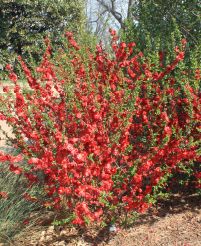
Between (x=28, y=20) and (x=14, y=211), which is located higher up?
(x=28, y=20)

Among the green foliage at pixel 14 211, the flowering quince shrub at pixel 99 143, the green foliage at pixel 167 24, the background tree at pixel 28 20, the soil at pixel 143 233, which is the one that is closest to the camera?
the flowering quince shrub at pixel 99 143

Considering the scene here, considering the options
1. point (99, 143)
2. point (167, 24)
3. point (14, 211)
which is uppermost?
point (167, 24)

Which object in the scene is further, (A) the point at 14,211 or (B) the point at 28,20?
(B) the point at 28,20

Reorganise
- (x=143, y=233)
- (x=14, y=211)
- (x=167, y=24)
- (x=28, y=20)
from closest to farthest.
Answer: (x=14, y=211) < (x=143, y=233) < (x=167, y=24) < (x=28, y=20)

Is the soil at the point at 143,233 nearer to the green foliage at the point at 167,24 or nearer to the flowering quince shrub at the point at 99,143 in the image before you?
the flowering quince shrub at the point at 99,143

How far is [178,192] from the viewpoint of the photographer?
352cm

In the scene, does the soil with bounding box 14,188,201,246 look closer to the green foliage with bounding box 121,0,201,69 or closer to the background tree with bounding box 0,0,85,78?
the green foliage with bounding box 121,0,201,69

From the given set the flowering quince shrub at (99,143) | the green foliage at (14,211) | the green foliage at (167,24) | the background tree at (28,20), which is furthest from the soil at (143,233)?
the background tree at (28,20)

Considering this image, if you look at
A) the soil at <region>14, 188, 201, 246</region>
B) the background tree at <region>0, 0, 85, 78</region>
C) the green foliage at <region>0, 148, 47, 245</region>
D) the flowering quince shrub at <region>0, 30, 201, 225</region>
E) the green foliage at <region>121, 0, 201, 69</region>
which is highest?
the background tree at <region>0, 0, 85, 78</region>

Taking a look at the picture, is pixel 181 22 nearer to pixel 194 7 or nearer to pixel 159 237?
pixel 194 7

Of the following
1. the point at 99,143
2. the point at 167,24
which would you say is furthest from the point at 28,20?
the point at 99,143

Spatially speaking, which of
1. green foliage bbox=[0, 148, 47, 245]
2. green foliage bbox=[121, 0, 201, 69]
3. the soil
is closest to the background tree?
green foliage bbox=[121, 0, 201, 69]

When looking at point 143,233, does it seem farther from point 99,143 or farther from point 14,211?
point 14,211

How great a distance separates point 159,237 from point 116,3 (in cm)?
2119
